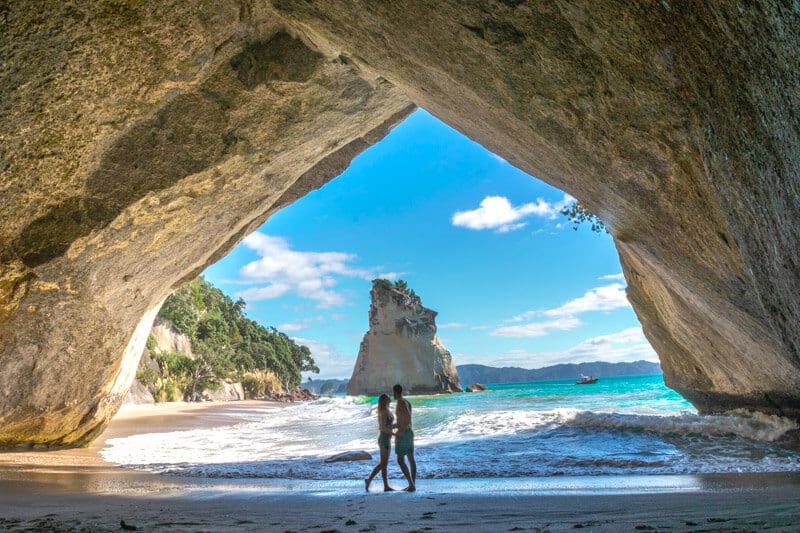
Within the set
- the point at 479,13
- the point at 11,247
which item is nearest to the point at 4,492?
the point at 11,247

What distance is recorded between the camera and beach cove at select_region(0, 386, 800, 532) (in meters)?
3.46

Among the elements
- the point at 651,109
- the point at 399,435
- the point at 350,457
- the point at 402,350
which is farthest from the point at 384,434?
the point at 402,350

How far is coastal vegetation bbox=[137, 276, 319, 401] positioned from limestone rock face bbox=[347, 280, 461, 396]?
26.8ft

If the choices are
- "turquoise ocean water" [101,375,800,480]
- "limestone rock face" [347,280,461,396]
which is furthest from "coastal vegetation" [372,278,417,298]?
"turquoise ocean water" [101,375,800,480]

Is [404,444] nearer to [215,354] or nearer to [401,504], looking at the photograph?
[401,504]

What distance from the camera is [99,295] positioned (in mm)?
7906

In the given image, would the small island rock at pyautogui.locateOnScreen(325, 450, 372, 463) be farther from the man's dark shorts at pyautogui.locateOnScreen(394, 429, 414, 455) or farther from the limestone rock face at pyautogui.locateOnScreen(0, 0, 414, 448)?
the limestone rock face at pyautogui.locateOnScreen(0, 0, 414, 448)

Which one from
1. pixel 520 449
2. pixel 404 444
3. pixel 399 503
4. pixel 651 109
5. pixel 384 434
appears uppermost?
pixel 651 109

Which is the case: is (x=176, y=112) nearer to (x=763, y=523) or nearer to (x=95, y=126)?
(x=95, y=126)

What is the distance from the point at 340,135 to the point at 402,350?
49434mm

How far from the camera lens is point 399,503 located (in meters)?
4.68

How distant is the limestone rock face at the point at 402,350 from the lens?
56.5 metres

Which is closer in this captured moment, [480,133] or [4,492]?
[4,492]

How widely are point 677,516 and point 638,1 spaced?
11.1ft
